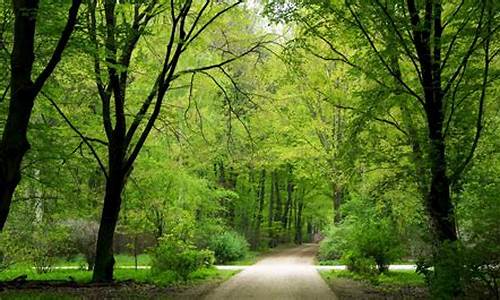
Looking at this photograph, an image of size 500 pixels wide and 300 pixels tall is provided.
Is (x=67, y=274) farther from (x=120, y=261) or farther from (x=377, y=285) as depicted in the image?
(x=377, y=285)

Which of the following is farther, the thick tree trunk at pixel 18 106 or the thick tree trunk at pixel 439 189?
the thick tree trunk at pixel 439 189

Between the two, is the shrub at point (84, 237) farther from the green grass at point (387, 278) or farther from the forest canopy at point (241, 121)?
the green grass at point (387, 278)

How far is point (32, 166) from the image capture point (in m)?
14.7

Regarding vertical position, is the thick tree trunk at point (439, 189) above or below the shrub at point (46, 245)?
above

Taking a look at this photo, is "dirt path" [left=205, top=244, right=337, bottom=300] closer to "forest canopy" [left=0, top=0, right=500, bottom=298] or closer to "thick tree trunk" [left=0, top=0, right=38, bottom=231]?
"forest canopy" [left=0, top=0, right=500, bottom=298]

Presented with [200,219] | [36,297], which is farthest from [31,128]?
[200,219]

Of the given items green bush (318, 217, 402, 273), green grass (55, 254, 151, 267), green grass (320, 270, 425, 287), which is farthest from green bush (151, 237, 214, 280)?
green grass (55, 254, 151, 267)

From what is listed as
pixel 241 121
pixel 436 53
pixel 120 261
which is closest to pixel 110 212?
pixel 241 121

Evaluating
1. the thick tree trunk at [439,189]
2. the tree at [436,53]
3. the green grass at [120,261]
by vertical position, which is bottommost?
the green grass at [120,261]

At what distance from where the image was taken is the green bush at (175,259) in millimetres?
16141

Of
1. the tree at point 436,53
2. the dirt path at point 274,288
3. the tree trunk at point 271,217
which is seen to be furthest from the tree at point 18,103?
the tree trunk at point 271,217

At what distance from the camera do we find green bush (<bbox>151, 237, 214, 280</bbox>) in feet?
53.0

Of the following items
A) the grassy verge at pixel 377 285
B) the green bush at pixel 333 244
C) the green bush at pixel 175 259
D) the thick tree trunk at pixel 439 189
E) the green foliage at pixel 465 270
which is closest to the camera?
the green foliage at pixel 465 270

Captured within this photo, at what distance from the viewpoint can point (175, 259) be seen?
16.2 m
